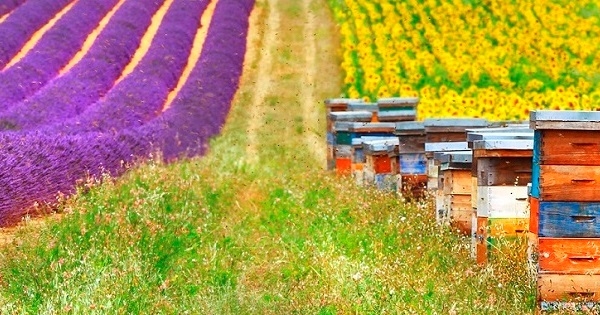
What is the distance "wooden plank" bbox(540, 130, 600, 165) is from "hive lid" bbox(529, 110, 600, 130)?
0.08m

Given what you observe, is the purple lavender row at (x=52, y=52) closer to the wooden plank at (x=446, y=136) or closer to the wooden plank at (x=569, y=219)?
the wooden plank at (x=446, y=136)

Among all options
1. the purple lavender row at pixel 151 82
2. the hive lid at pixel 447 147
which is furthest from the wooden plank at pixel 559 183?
the purple lavender row at pixel 151 82

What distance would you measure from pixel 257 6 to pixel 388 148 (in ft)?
89.6

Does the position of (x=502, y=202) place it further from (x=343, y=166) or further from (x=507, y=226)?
(x=343, y=166)

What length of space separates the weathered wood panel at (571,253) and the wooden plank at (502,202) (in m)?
1.70

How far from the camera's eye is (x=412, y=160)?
1527 cm

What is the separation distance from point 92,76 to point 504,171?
1975 cm

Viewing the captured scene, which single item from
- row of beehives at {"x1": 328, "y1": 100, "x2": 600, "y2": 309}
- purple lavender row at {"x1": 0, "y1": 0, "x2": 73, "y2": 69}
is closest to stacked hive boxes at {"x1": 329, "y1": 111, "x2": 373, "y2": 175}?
row of beehives at {"x1": 328, "y1": 100, "x2": 600, "y2": 309}

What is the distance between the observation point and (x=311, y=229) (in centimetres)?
1317

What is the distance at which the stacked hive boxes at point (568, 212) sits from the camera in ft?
28.4

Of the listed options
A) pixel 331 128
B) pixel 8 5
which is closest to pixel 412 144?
pixel 331 128

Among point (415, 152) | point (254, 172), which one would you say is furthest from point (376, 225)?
point (254, 172)

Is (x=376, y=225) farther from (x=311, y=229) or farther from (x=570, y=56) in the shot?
(x=570, y=56)

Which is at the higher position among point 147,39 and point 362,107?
point 147,39
